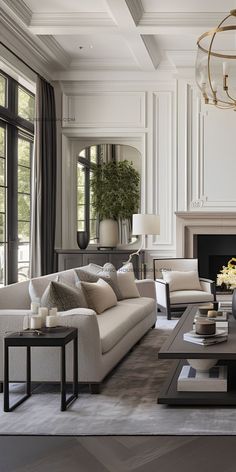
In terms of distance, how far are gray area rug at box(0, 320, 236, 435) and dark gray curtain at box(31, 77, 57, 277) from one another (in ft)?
11.6

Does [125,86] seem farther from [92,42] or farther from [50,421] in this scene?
[50,421]

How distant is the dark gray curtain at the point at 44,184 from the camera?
743 centimetres

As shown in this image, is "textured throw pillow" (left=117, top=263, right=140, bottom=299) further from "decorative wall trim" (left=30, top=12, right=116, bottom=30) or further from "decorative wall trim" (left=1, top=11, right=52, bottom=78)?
"decorative wall trim" (left=1, top=11, right=52, bottom=78)

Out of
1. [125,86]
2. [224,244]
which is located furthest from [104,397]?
[125,86]

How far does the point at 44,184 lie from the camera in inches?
302

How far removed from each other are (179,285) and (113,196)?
196 cm

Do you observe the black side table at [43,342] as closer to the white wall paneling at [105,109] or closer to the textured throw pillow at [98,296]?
the textured throw pillow at [98,296]

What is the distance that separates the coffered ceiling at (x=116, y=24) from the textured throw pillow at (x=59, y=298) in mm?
2984

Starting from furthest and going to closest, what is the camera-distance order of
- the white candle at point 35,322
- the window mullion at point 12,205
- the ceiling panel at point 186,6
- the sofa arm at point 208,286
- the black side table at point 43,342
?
the sofa arm at point 208,286, the window mullion at point 12,205, the ceiling panel at point 186,6, the white candle at point 35,322, the black side table at point 43,342

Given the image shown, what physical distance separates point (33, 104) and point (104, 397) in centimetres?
511

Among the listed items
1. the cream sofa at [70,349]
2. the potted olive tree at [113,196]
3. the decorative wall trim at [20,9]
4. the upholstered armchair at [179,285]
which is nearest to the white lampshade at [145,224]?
the upholstered armchair at [179,285]

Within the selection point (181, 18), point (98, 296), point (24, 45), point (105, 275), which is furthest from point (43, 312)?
point (24, 45)

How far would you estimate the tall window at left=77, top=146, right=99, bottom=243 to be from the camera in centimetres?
857

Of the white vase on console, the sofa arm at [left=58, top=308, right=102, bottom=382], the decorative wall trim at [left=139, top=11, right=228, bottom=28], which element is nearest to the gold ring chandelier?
the decorative wall trim at [left=139, top=11, right=228, bottom=28]
